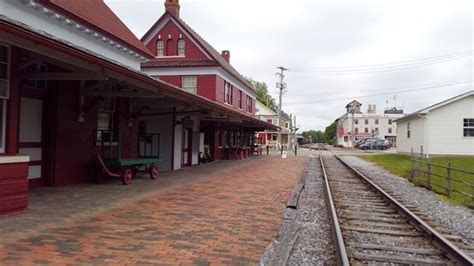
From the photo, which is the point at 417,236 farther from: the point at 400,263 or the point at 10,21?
the point at 10,21

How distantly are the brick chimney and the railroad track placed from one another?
2109 centimetres

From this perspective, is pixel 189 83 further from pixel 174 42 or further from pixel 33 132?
pixel 33 132

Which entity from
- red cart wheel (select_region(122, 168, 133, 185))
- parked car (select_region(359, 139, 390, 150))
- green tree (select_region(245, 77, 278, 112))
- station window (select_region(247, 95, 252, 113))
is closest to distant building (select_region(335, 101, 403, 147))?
green tree (select_region(245, 77, 278, 112))

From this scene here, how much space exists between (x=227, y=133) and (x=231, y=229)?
2368 cm

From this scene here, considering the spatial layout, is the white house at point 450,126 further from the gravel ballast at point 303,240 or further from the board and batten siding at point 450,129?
the gravel ballast at point 303,240

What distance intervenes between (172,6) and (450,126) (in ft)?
67.6

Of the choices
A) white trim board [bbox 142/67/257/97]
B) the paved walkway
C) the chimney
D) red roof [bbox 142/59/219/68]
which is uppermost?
the chimney

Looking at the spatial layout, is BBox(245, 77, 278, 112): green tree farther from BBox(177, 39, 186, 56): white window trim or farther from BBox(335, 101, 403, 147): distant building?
BBox(177, 39, 186, 56): white window trim

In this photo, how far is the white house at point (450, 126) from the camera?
29188 mm

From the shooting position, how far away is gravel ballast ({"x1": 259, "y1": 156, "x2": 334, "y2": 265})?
19.0 ft

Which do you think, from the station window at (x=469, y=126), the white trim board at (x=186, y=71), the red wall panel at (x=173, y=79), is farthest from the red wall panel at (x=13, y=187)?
the station window at (x=469, y=126)

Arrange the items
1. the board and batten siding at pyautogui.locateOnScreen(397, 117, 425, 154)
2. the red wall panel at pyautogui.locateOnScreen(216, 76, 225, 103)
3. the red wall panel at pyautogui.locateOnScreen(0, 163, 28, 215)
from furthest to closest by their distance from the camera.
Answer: the board and batten siding at pyautogui.locateOnScreen(397, 117, 425, 154) < the red wall panel at pyautogui.locateOnScreen(216, 76, 225, 103) < the red wall panel at pyautogui.locateOnScreen(0, 163, 28, 215)

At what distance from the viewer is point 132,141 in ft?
49.6

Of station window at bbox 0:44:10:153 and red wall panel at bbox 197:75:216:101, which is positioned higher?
red wall panel at bbox 197:75:216:101
